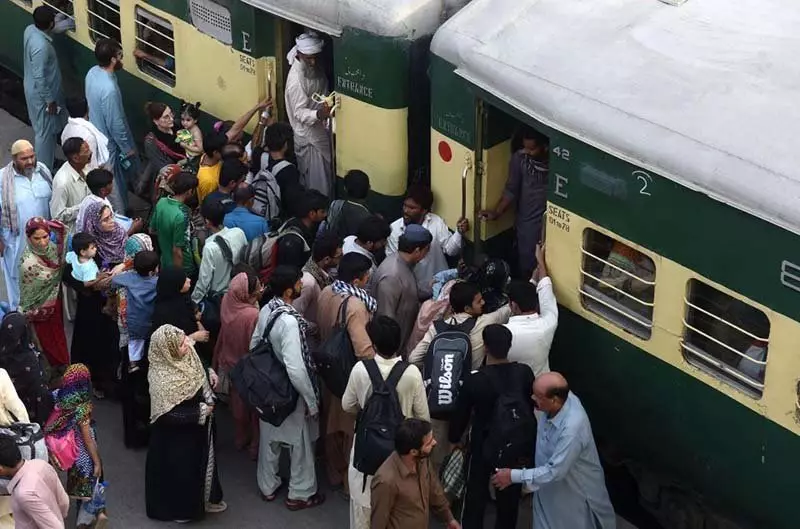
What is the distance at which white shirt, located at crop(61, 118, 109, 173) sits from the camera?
9938mm

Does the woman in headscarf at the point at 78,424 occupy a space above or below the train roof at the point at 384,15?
below

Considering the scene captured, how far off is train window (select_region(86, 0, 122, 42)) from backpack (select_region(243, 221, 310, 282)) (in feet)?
10.7

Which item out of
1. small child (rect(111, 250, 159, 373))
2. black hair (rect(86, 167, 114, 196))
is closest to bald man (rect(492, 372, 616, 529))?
small child (rect(111, 250, 159, 373))

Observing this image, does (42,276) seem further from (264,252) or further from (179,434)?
(179,434)

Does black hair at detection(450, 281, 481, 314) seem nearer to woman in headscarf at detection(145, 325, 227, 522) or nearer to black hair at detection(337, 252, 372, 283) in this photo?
black hair at detection(337, 252, 372, 283)

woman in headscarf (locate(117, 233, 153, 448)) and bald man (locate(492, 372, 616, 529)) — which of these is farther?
woman in headscarf (locate(117, 233, 153, 448))

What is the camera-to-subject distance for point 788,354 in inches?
259

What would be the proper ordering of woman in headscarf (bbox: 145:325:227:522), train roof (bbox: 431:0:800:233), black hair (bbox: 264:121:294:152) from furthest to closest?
1. black hair (bbox: 264:121:294:152)
2. woman in headscarf (bbox: 145:325:227:522)
3. train roof (bbox: 431:0:800:233)

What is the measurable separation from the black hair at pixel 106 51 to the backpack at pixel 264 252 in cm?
246

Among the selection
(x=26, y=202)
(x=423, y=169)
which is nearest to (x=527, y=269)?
(x=423, y=169)

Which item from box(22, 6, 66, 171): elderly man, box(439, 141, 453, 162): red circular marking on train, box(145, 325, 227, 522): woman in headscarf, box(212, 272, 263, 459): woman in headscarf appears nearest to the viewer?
box(145, 325, 227, 522): woman in headscarf

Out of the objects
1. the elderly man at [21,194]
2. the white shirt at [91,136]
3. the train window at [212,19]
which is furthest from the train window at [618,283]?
the white shirt at [91,136]

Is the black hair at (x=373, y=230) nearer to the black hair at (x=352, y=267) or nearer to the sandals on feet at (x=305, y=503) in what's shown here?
the black hair at (x=352, y=267)

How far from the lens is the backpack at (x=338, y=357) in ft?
25.2
